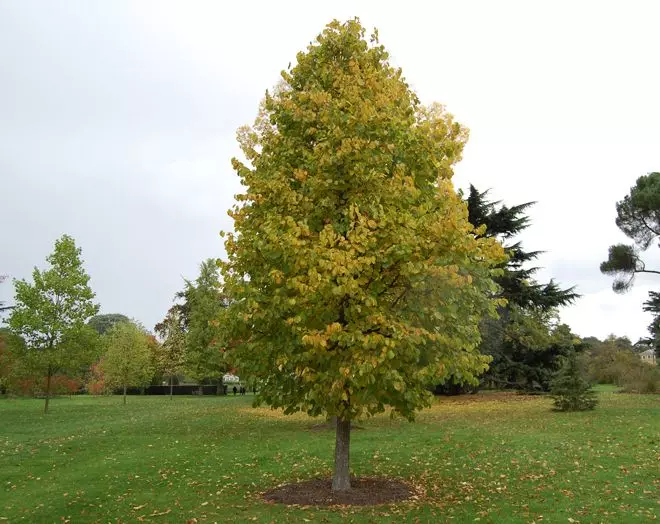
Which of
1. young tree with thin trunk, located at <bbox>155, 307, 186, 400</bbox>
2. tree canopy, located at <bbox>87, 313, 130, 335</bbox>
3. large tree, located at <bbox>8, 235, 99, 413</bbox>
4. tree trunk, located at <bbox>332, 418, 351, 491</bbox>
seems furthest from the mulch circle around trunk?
tree canopy, located at <bbox>87, 313, 130, 335</bbox>

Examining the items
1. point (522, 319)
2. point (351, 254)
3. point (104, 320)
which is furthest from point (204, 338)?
point (104, 320)

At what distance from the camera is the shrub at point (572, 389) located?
23.2 metres

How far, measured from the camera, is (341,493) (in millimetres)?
10773

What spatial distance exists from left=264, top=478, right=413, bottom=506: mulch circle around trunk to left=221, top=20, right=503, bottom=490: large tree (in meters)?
0.41

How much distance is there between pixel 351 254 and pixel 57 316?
28759 millimetres

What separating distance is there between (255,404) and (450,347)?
381 cm

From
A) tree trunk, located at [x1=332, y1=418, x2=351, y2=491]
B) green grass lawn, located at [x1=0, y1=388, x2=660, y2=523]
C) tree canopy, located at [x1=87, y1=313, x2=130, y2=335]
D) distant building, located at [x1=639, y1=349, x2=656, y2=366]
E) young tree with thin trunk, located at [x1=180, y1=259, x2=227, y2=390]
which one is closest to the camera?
green grass lawn, located at [x1=0, y1=388, x2=660, y2=523]

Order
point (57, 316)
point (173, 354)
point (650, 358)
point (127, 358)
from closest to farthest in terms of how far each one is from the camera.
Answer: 1. point (57, 316)
2. point (127, 358)
3. point (173, 354)
4. point (650, 358)

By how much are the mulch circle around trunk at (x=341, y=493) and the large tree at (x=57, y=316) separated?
2459 centimetres

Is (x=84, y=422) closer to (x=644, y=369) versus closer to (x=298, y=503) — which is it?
(x=298, y=503)

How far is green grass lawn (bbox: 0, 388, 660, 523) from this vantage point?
32.5ft

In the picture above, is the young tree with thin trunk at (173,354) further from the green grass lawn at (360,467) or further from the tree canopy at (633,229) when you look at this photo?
the tree canopy at (633,229)

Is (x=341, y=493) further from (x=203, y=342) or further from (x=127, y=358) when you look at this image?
(x=203, y=342)

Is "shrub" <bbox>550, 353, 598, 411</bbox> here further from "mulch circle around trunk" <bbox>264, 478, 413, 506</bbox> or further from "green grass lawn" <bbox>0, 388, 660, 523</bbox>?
"mulch circle around trunk" <bbox>264, 478, 413, 506</bbox>
